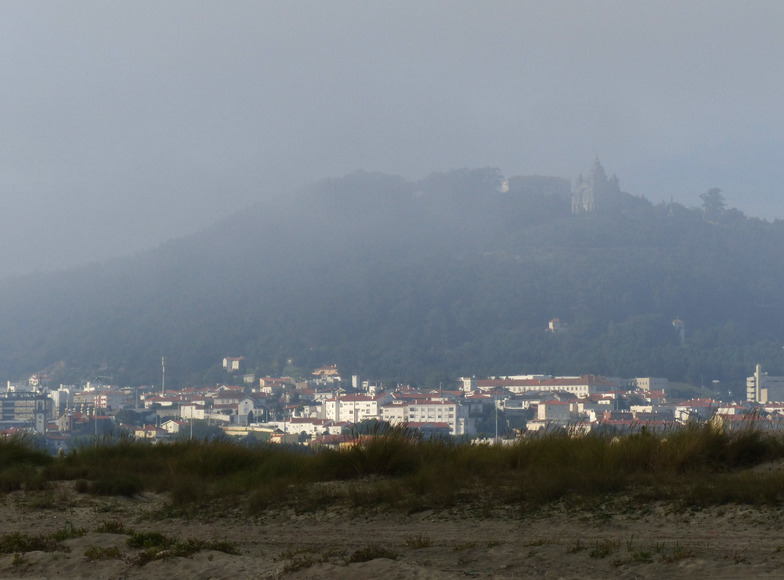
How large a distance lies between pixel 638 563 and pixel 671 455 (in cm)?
298

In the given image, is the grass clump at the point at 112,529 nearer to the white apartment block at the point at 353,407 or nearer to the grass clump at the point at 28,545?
the grass clump at the point at 28,545

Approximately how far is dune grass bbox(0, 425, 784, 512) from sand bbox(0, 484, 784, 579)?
297 millimetres

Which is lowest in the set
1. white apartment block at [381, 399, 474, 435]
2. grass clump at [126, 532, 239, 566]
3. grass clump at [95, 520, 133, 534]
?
white apartment block at [381, 399, 474, 435]

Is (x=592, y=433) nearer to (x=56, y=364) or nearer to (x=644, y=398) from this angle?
(x=644, y=398)

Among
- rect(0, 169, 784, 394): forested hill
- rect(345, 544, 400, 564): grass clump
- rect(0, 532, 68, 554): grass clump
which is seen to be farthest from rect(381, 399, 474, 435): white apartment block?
rect(345, 544, 400, 564): grass clump

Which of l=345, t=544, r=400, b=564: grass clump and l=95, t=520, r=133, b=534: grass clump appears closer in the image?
l=345, t=544, r=400, b=564: grass clump

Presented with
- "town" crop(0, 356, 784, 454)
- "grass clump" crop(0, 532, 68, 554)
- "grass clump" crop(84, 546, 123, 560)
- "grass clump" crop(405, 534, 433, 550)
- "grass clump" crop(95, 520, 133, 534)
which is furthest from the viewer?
"town" crop(0, 356, 784, 454)

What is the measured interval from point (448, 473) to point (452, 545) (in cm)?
243

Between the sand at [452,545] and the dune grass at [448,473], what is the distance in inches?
11.7

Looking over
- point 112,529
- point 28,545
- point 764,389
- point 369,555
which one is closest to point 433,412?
point 764,389

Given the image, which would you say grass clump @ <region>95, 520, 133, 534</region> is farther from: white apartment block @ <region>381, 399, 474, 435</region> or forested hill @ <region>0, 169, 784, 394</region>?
forested hill @ <region>0, 169, 784, 394</region>

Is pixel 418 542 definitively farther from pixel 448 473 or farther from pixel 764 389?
pixel 764 389

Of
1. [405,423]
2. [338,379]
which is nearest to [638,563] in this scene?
[405,423]

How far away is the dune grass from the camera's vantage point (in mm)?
8203
